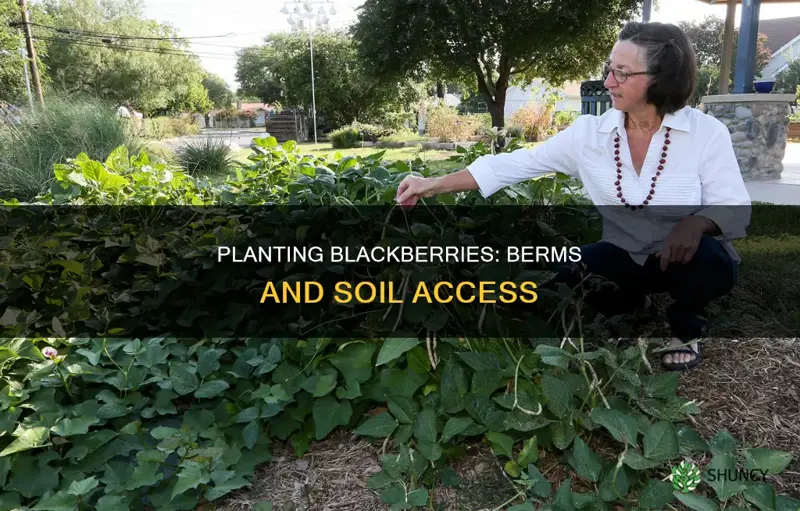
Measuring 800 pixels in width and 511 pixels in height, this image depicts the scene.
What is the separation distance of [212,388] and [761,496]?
1.08 meters

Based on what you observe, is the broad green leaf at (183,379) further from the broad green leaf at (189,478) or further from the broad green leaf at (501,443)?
the broad green leaf at (501,443)

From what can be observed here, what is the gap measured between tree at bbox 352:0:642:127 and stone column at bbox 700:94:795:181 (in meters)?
6.14

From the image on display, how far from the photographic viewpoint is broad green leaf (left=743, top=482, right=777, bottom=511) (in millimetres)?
971

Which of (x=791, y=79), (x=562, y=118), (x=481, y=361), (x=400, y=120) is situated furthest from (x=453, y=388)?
(x=791, y=79)

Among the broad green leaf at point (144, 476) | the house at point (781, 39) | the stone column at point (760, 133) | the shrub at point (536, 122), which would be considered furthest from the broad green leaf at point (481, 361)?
the house at point (781, 39)

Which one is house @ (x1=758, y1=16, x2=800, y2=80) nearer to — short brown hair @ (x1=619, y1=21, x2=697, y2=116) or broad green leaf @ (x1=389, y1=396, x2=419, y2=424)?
short brown hair @ (x1=619, y1=21, x2=697, y2=116)

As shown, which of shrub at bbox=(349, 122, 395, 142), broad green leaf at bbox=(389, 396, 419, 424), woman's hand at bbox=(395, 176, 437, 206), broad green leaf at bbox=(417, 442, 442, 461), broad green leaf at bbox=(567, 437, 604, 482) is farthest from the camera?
shrub at bbox=(349, 122, 395, 142)

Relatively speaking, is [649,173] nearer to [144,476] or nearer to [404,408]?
[404,408]

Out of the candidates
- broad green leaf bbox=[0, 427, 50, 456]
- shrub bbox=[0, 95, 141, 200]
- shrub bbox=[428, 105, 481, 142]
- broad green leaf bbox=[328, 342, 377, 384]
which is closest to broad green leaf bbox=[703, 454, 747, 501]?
broad green leaf bbox=[328, 342, 377, 384]

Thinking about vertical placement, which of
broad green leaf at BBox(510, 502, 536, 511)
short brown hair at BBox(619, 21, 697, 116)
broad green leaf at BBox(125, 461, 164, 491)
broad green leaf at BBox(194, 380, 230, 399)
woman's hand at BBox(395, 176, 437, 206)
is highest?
short brown hair at BBox(619, 21, 697, 116)

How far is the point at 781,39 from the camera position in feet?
123

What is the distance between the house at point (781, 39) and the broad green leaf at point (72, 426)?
3769 cm

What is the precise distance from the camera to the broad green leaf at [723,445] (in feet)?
3.61

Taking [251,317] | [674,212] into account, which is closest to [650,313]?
[674,212]
